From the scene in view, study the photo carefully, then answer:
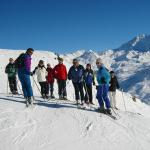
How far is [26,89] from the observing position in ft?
57.5

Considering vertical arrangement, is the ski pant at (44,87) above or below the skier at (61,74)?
below

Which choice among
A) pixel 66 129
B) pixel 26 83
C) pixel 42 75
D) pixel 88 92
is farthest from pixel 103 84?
pixel 42 75

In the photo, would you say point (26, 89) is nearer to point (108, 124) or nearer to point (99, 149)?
point (108, 124)

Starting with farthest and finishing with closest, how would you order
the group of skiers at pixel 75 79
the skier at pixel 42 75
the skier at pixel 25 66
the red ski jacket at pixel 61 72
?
1. the skier at pixel 42 75
2. the red ski jacket at pixel 61 72
3. the group of skiers at pixel 75 79
4. the skier at pixel 25 66

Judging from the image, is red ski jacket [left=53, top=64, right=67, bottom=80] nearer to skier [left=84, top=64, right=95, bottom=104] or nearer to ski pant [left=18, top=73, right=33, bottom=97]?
skier [left=84, top=64, right=95, bottom=104]

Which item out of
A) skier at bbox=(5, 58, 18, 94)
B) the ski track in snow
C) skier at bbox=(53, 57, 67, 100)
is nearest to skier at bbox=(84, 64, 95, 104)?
skier at bbox=(53, 57, 67, 100)

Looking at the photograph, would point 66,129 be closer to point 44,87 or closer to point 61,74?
point 61,74

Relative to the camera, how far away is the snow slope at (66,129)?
13508 mm

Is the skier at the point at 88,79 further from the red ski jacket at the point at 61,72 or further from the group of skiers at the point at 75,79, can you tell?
the red ski jacket at the point at 61,72

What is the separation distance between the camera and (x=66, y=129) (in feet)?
A: 48.7

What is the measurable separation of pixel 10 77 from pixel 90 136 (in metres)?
10.3

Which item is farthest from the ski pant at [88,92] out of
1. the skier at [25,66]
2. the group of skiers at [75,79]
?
the skier at [25,66]

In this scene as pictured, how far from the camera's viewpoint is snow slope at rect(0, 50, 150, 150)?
13508 millimetres

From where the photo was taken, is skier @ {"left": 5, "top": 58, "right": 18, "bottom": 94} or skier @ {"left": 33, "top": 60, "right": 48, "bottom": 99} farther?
skier @ {"left": 5, "top": 58, "right": 18, "bottom": 94}
